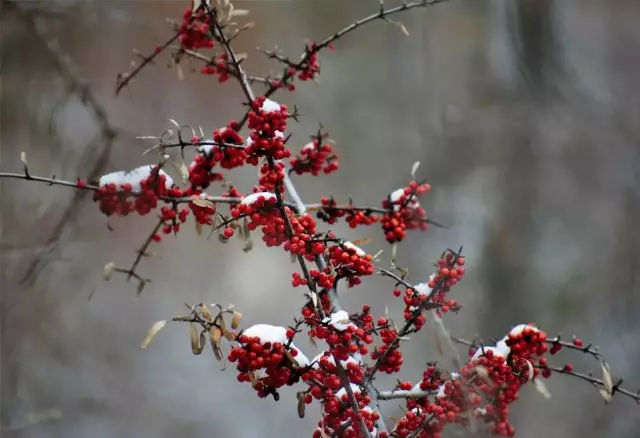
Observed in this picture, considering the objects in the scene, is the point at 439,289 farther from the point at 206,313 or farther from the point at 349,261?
the point at 206,313

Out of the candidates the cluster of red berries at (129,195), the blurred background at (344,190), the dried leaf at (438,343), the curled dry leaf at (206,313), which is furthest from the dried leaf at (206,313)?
the blurred background at (344,190)

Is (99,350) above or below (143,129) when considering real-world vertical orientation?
below

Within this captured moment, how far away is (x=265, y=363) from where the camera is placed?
476 millimetres

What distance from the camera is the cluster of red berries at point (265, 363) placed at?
0.47 m

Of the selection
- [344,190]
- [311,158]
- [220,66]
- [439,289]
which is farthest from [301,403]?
[344,190]

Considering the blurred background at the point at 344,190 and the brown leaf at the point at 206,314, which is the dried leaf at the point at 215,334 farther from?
the blurred background at the point at 344,190

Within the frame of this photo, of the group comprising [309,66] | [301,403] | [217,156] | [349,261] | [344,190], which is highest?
[344,190]

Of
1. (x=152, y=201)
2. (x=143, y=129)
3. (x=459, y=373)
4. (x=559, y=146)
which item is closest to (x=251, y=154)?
(x=152, y=201)

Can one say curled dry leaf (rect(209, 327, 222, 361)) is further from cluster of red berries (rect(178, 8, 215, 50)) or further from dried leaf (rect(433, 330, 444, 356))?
cluster of red berries (rect(178, 8, 215, 50))

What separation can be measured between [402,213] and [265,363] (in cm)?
22

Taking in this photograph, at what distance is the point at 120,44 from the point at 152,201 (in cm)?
65

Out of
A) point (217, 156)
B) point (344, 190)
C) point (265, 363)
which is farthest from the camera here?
point (344, 190)

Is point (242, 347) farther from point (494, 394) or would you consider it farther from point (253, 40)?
point (253, 40)

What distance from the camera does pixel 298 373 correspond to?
494mm
